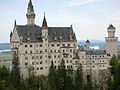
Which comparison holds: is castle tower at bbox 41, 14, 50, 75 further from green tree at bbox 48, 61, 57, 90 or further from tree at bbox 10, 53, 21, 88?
tree at bbox 10, 53, 21, 88

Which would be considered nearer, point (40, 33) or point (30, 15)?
point (40, 33)

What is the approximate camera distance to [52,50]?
88625 millimetres

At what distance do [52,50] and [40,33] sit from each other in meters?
7.58

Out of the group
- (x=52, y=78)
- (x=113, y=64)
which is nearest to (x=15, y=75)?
(x=52, y=78)

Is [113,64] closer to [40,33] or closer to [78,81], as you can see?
[78,81]

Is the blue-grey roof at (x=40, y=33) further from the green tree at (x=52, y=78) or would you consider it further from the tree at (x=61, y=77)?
the green tree at (x=52, y=78)

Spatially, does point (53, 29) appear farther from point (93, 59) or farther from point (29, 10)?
point (93, 59)

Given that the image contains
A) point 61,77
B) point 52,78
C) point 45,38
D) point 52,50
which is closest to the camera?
point 52,78

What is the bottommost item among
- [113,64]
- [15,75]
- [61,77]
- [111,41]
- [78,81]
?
[78,81]

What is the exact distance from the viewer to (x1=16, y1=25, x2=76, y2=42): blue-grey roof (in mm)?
85312

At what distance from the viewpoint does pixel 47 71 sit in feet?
285

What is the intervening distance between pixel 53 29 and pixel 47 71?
53.0 feet

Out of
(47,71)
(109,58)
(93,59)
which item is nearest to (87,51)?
(93,59)

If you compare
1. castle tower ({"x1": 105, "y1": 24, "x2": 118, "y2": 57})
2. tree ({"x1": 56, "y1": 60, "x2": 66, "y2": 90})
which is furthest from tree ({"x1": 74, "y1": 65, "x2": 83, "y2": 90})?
castle tower ({"x1": 105, "y1": 24, "x2": 118, "y2": 57})
